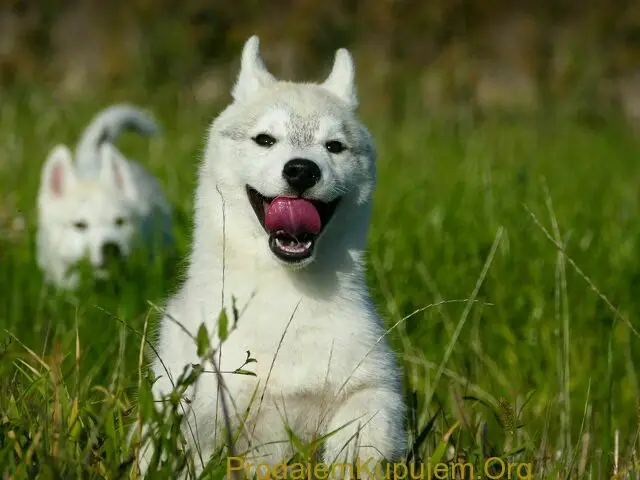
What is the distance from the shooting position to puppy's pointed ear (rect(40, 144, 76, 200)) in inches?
266

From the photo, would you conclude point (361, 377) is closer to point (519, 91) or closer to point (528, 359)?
point (528, 359)

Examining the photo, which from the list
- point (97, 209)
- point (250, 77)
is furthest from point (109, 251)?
point (250, 77)

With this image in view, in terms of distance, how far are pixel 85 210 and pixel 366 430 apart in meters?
4.21

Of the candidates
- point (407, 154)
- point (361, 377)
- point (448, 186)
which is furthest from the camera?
point (407, 154)

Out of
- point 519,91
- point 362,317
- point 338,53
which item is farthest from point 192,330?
point 519,91

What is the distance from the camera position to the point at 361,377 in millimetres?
2775

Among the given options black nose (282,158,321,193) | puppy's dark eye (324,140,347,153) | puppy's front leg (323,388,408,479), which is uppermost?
puppy's dark eye (324,140,347,153)

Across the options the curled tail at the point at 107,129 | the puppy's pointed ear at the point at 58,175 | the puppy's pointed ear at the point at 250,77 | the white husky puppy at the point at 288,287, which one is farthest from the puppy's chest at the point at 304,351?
the curled tail at the point at 107,129

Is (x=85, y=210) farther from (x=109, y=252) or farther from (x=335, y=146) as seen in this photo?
(x=335, y=146)

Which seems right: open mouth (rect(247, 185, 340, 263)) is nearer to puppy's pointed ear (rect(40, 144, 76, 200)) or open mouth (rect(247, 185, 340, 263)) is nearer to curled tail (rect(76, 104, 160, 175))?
puppy's pointed ear (rect(40, 144, 76, 200))

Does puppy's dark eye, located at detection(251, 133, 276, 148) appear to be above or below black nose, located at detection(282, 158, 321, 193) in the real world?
above

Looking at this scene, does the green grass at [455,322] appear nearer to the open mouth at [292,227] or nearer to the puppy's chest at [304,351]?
the puppy's chest at [304,351]

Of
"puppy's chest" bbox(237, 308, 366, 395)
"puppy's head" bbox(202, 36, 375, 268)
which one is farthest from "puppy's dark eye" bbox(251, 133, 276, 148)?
"puppy's chest" bbox(237, 308, 366, 395)

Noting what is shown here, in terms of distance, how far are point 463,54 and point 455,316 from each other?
7014mm
